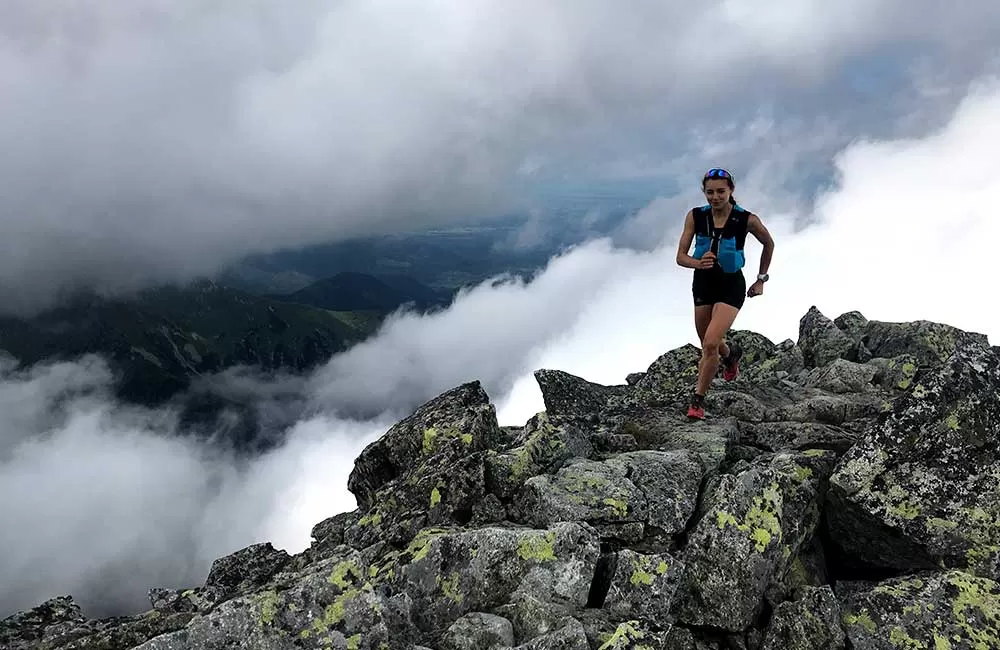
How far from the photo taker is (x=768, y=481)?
11.8m

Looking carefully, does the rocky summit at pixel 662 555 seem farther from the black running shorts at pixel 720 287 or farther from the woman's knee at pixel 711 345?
the black running shorts at pixel 720 287

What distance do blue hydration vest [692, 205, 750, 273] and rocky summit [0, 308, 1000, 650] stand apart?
506cm

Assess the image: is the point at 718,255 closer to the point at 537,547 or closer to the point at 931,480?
the point at 931,480

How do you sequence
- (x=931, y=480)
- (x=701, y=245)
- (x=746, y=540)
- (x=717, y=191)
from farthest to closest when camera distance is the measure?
(x=701, y=245) → (x=717, y=191) → (x=931, y=480) → (x=746, y=540)

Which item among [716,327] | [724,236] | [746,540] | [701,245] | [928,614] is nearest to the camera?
[928,614]

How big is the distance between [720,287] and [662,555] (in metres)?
8.29

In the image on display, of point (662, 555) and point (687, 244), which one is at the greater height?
point (687, 244)

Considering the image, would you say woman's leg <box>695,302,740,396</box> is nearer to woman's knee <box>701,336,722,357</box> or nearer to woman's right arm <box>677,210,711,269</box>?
woman's knee <box>701,336,722,357</box>

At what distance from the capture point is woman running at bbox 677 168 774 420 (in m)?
14.8

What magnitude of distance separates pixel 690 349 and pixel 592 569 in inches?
744

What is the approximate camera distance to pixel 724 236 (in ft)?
49.9

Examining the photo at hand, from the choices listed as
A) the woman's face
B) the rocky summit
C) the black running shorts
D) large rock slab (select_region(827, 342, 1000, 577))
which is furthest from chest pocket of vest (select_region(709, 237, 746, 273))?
large rock slab (select_region(827, 342, 1000, 577))

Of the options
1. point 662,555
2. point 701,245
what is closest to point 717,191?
point 701,245

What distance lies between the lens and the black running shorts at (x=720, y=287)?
51.8ft
